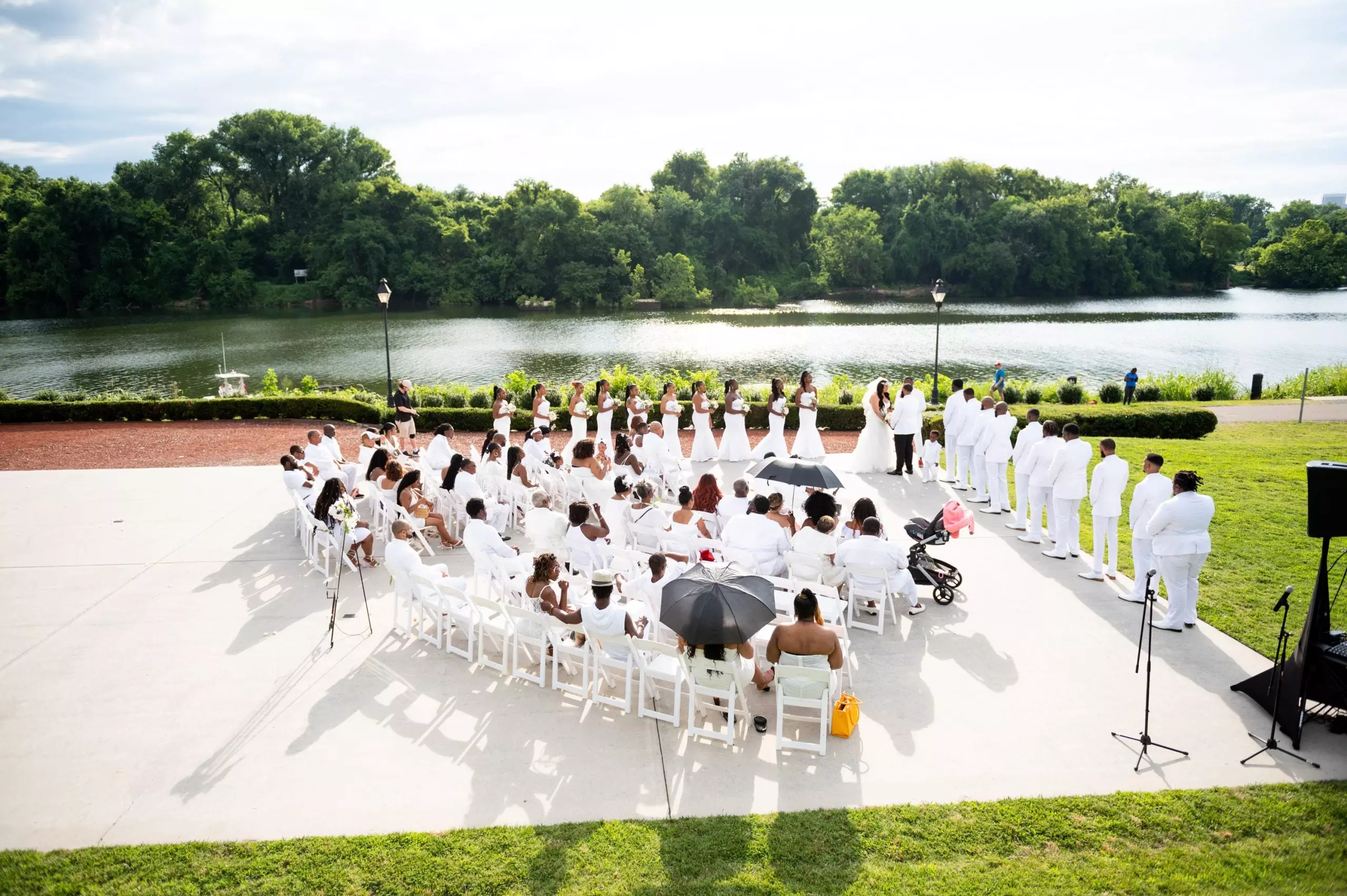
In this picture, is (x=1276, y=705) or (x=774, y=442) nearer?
(x=1276, y=705)

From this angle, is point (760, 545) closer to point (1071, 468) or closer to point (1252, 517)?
point (1071, 468)

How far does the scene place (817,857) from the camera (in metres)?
5.18

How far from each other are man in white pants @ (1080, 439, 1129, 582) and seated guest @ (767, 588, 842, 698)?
4782 millimetres

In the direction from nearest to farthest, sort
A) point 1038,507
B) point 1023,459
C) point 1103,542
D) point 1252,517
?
1. point 1103,542
2. point 1038,507
3. point 1023,459
4. point 1252,517

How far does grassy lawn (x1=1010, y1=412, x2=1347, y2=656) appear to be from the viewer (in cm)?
891

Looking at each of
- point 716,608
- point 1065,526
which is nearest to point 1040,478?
point 1065,526

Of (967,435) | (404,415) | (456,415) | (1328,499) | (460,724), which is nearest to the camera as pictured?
(1328,499)

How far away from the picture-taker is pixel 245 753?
21.0 feet

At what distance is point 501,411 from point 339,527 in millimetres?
5628

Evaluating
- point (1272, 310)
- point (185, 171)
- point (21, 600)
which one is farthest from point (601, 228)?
point (21, 600)

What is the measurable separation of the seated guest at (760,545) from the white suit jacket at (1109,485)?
3861 millimetres

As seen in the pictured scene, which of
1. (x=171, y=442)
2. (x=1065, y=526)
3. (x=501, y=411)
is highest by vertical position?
(x=501, y=411)

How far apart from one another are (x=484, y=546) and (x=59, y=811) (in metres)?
3.98

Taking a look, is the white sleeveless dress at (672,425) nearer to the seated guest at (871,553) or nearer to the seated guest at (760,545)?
the seated guest at (760,545)
